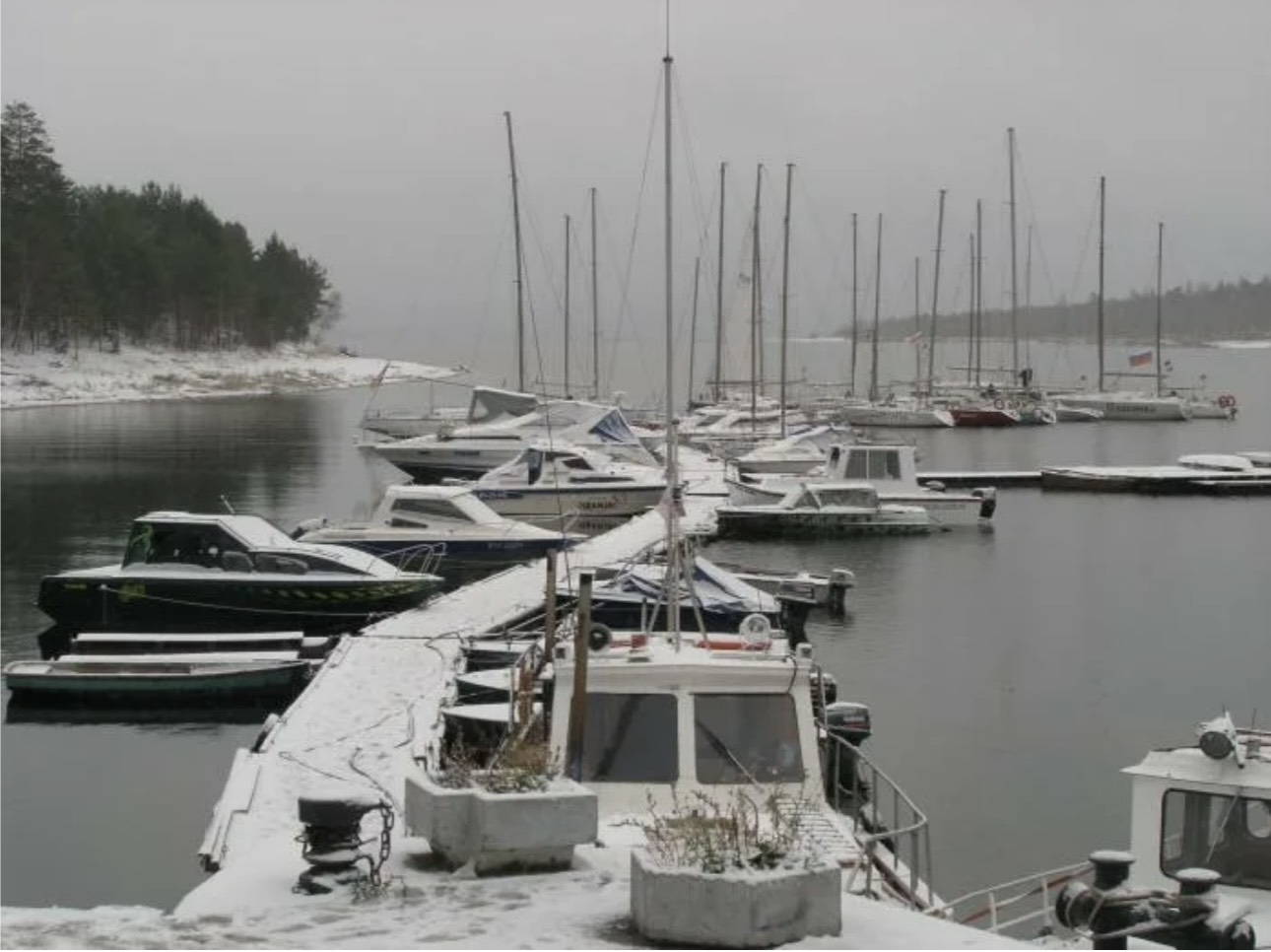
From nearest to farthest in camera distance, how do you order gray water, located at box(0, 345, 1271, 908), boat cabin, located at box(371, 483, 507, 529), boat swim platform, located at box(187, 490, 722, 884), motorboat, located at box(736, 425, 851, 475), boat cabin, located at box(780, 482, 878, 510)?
boat swim platform, located at box(187, 490, 722, 884) < gray water, located at box(0, 345, 1271, 908) < boat cabin, located at box(371, 483, 507, 529) < boat cabin, located at box(780, 482, 878, 510) < motorboat, located at box(736, 425, 851, 475)

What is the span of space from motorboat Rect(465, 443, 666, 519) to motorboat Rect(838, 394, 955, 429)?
53.7m

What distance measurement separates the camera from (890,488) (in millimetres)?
54031

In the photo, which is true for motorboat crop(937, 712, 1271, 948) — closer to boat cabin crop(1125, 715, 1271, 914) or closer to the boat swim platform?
boat cabin crop(1125, 715, 1271, 914)

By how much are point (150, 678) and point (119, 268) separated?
383ft

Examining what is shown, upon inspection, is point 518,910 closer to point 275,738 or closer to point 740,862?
point 740,862

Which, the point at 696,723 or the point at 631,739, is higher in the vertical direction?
the point at 696,723

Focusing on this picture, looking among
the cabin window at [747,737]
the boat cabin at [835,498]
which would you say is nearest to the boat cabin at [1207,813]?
the cabin window at [747,737]

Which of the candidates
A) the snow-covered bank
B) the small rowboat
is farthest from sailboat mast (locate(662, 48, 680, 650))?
the snow-covered bank

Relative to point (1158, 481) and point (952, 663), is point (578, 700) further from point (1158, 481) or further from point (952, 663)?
point (1158, 481)

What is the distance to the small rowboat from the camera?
26.4 metres

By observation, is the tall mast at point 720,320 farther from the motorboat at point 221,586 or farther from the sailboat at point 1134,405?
the motorboat at point 221,586

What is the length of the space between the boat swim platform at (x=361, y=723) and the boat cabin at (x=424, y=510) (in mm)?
6424

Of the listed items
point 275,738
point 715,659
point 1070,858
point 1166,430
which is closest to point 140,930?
point 715,659

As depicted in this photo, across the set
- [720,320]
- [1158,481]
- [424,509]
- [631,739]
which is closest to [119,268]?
[720,320]
